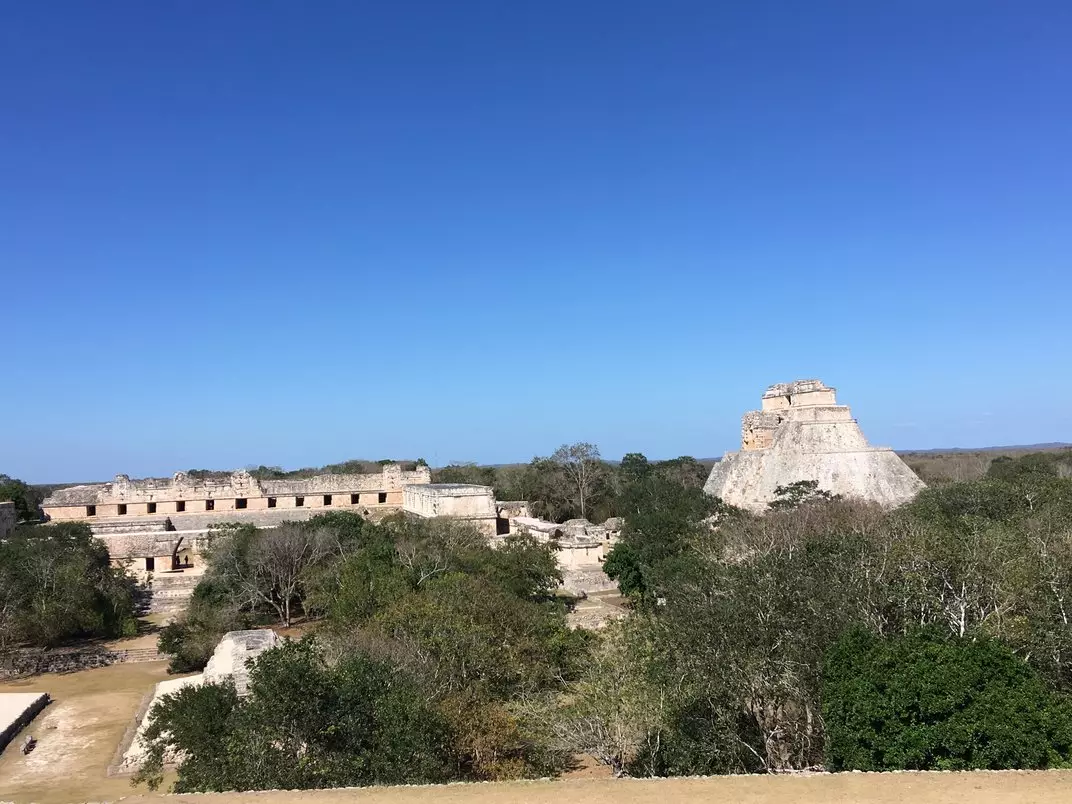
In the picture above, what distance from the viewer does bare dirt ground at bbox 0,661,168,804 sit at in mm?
9120

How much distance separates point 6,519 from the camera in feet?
74.2

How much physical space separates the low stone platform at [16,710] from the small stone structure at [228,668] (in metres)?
1.67

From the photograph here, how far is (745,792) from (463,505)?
17451 millimetres

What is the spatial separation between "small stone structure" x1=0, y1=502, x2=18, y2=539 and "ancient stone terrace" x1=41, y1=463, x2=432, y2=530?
100cm

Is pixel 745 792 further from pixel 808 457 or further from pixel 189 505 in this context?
pixel 189 505

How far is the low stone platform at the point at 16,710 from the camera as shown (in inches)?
427

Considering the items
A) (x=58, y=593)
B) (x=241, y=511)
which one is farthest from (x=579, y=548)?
(x=58, y=593)

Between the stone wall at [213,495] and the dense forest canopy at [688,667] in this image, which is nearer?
the dense forest canopy at [688,667]

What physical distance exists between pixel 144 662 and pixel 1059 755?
51.4ft

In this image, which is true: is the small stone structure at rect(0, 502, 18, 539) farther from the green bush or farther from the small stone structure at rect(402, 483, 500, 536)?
the green bush

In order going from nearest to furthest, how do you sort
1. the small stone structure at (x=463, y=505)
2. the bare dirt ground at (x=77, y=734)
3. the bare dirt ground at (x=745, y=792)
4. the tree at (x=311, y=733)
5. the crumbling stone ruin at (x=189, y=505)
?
the bare dirt ground at (x=745, y=792) → the tree at (x=311, y=733) → the bare dirt ground at (x=77, y=734) → the crumbling stone ruin at (x=189, y=505) → the small stone structure at (x=463, y=505)

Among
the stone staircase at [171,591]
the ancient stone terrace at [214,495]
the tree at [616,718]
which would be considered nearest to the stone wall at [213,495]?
the ancient stone terrace at [214,495]

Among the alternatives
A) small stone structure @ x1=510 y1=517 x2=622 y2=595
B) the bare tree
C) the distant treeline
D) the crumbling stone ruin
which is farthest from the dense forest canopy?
the distant treeline

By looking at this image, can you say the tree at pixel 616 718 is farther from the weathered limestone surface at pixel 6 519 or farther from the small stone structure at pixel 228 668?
the weathered limestone surface at pixel 6 519
